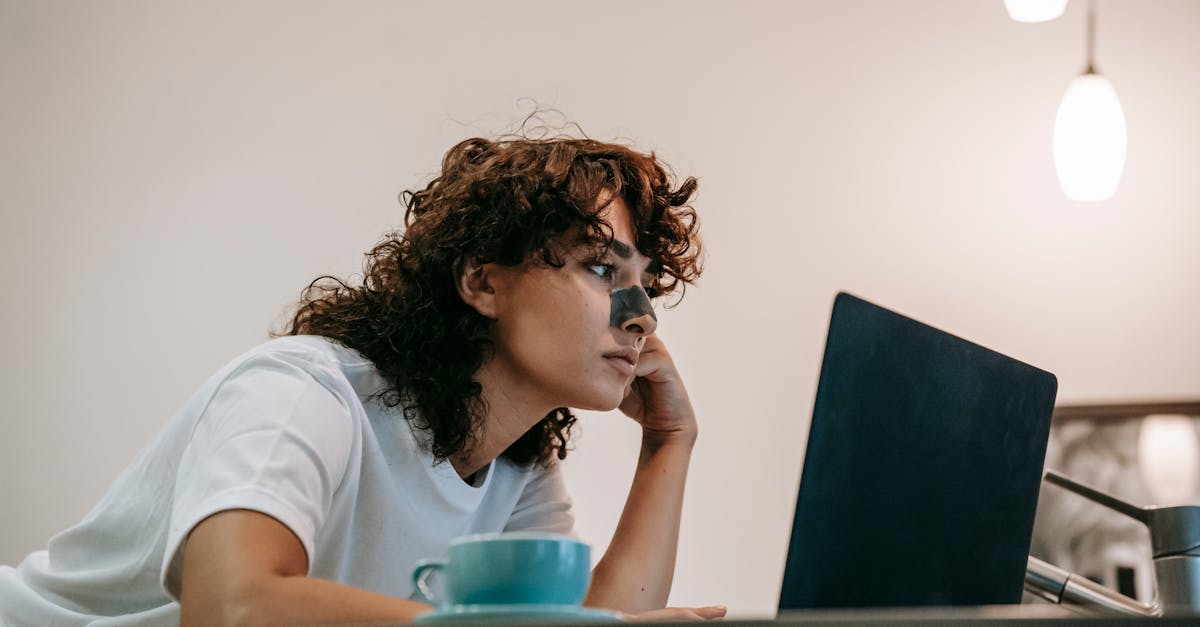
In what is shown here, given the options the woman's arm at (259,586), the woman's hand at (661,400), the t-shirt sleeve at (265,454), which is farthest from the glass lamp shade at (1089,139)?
the woman's arm at (259,586)

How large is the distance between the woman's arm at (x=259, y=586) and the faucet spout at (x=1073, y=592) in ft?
2.01

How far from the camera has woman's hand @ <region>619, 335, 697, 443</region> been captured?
1.48 m

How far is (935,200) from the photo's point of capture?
7.55 ft

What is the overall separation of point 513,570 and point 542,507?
909 millimetres

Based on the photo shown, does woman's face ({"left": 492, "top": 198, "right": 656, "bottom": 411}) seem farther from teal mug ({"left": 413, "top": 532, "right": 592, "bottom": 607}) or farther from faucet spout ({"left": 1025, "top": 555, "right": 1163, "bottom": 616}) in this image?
teal mug ({"left": 413, "top": 532, "right": 592, "bottom": 607})

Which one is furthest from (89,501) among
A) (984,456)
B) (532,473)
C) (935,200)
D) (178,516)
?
(984,456)

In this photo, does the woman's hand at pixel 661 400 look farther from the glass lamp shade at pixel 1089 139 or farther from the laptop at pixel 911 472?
the glass lamp shade at pixel 1089 139

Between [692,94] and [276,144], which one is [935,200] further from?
[276,144]

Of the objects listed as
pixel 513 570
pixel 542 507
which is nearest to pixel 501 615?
pixel 513 570

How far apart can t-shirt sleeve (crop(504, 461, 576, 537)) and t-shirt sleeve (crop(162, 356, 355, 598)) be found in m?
0.40

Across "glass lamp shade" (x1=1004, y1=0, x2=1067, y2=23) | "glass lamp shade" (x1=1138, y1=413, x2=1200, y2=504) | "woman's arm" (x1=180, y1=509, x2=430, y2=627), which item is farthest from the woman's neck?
"glass lamp shade" (x1=1138, y1=413, x2=1200, y2=504)

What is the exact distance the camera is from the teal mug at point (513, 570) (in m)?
0.58

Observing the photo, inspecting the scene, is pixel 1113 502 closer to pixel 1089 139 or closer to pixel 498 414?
pixel 498 414

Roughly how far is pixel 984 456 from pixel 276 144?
175 cm
